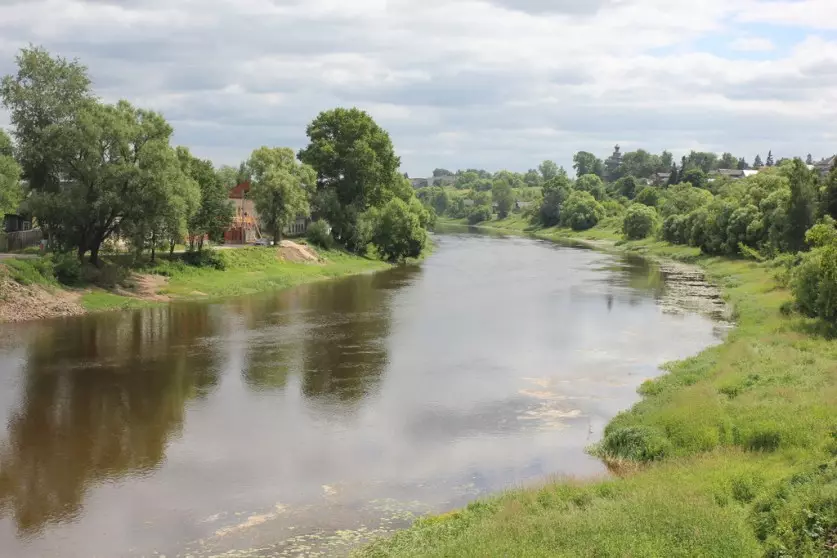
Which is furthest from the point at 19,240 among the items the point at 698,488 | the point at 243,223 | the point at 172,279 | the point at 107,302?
the point at 698,488

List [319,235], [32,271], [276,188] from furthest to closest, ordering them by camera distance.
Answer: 1. [319,235]
2. [276,188]
3. [32,271]

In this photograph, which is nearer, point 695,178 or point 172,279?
point 172,279

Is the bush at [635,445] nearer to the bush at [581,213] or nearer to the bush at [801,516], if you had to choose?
the bush at [801,516]

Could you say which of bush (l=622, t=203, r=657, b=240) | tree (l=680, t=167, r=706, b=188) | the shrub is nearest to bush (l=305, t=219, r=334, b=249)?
bush (l=622, t=203, r=657, b=240)

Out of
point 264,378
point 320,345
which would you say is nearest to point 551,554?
point 264,378

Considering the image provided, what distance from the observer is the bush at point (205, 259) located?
5950 cm

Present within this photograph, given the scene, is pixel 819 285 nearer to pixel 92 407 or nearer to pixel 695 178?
pixel 92 407

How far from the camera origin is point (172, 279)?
2147 inches

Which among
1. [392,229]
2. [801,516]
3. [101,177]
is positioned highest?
[101,177]

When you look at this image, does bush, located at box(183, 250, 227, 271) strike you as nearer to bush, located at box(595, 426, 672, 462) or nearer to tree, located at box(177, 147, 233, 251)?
tree, located at box(177, 147, 233, 251)

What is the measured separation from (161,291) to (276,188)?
21.3 m

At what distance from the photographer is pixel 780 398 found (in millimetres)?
23656

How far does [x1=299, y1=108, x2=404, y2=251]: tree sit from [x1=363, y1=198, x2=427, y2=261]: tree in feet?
6.36

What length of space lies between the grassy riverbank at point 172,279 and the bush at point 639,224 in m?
57.2
